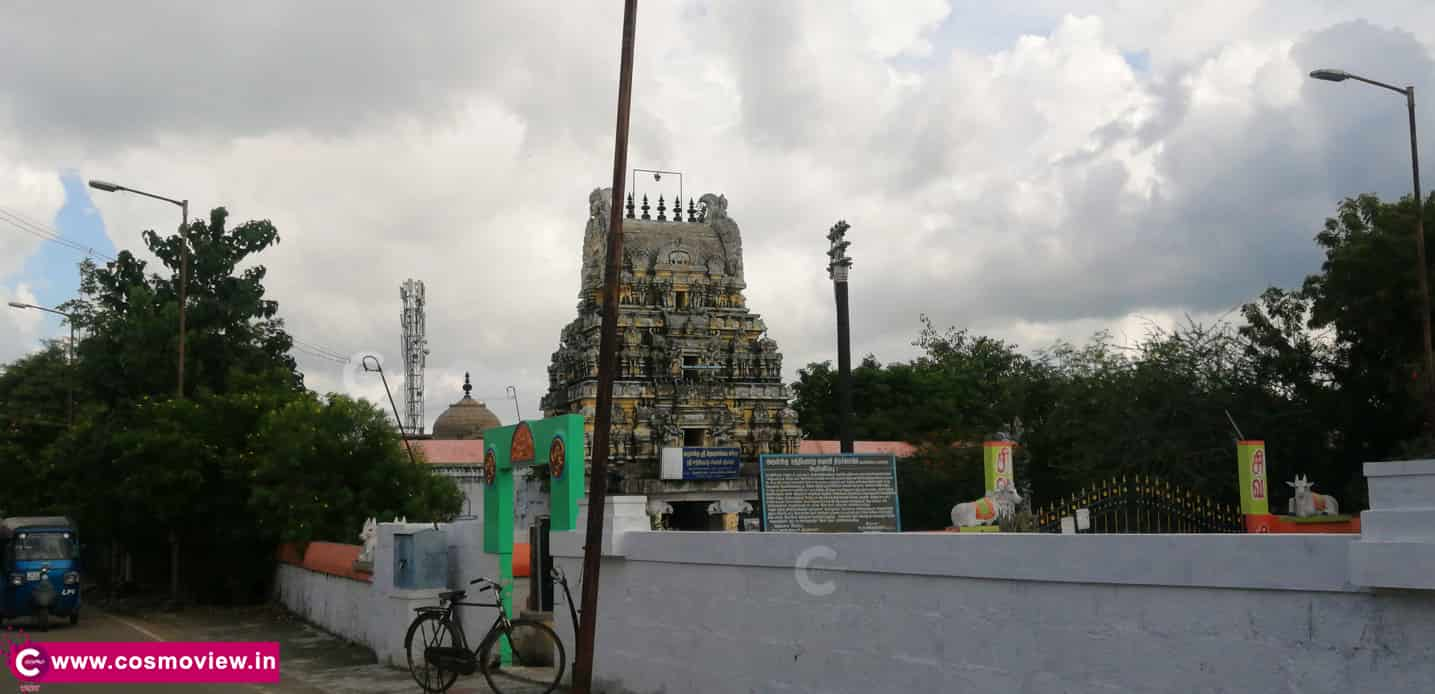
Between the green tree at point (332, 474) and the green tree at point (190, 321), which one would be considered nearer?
the green tree at point (332, 474)

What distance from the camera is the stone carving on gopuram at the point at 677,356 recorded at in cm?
5194

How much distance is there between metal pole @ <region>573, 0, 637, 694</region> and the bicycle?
3.96 feet

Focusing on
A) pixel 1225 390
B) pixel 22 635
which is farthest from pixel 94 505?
pixel 1225 390

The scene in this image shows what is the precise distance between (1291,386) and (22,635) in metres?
27.9

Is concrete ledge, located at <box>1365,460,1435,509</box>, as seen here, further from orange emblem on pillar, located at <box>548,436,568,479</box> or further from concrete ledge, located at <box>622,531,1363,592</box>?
orange emblem on pillar, located at <box>548,436,568,479</box>

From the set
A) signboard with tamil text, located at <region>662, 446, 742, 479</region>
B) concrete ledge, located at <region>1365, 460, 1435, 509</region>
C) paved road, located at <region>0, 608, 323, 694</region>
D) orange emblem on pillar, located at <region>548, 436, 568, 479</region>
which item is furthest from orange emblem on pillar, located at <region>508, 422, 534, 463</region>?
signboard with tamil text, located at <region>662, 446, 742, 479</region>

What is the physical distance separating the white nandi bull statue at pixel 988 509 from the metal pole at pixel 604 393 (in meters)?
6.40

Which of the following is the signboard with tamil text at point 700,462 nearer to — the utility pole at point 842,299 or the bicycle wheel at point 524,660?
the utility pole at point 842,299

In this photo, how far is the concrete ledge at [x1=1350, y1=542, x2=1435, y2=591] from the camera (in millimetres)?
5973

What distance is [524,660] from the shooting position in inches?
627

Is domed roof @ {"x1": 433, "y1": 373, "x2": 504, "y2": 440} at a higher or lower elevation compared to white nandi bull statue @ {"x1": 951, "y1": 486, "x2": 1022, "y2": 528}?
higher

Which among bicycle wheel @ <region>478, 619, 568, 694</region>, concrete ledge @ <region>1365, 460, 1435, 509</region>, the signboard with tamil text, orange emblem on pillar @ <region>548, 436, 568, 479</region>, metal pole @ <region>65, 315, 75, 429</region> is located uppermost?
metal pole @ <region>65, 315, 75, 429</region>

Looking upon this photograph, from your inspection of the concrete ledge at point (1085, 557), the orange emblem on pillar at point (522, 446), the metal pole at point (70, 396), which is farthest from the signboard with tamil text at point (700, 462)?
the concrete ledge at point (1085, 557)

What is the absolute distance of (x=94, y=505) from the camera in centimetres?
3200
